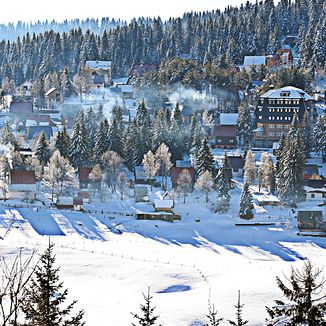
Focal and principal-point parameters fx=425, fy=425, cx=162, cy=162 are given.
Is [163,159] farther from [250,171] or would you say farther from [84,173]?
[250,171]

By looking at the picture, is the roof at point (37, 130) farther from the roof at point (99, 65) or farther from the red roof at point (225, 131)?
the roof at point (99, 65)

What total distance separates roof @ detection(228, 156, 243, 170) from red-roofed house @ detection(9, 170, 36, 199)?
30.4 m

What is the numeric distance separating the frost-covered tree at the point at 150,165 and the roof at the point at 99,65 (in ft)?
178

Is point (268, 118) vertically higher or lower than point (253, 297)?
higher

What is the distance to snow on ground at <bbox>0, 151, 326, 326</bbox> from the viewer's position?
32.3m

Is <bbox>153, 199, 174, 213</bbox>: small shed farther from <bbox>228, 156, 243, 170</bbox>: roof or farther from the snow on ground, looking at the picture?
<bbox>228, 156, 243, 170</bbox>: roof

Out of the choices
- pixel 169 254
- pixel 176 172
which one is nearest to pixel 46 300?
pixel 169 254

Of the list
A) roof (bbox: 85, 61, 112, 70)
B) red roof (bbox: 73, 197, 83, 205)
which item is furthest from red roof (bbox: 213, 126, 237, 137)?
roof (bbox: 85, 61, 112, 70)

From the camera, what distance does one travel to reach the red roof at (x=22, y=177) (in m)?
61.3

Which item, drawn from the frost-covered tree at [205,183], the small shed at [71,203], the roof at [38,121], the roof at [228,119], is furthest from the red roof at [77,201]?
the roof at [228,119]

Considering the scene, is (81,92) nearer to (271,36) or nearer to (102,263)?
(271,36)

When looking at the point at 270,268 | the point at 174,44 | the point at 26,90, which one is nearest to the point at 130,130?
the point at 270,268

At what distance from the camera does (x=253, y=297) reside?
1292 inches

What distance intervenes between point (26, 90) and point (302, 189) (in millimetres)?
79120
